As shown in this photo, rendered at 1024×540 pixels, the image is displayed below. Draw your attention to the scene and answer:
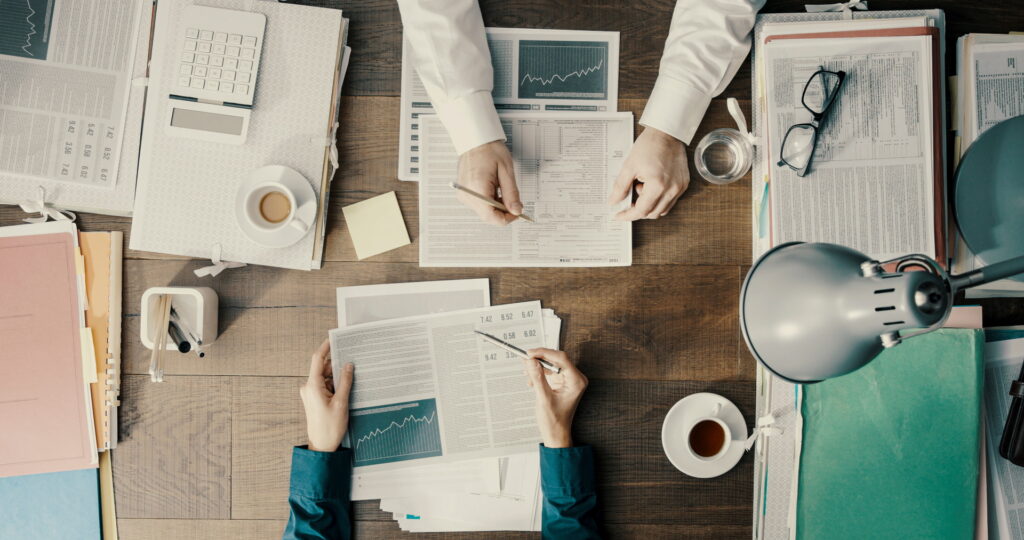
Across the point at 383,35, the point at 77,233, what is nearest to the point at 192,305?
the point at 77,233

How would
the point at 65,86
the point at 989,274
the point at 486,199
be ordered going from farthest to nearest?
the point at 65,86 < the point at 486,199 < the point at 989,274

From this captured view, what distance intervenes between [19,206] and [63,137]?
6.1 inches

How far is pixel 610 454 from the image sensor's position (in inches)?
43.9

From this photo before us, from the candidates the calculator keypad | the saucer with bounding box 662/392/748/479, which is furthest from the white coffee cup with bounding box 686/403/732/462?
the calculator keypad

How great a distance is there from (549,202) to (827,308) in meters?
0.60

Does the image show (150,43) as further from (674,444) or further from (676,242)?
(674,444)

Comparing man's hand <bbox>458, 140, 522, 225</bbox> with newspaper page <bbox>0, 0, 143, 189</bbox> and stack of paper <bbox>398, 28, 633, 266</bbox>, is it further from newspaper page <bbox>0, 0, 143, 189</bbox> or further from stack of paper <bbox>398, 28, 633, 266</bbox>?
newspaper page <bbox>0, 0, 143, 189</bbox>

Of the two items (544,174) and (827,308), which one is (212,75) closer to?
(544,174)

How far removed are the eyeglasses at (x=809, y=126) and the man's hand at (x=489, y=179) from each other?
0.47 meters

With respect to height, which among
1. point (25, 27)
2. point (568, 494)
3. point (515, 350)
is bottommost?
point (568, 494)

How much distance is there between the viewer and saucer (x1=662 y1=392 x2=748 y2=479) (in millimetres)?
1083

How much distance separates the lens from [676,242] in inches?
43.5

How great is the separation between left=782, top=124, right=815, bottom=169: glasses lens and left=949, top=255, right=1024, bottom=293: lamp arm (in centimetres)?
53

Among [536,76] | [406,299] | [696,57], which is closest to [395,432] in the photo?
[406,299]
